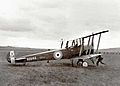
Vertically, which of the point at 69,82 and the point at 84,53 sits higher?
the point at 84,53

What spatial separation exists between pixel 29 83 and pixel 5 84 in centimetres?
144

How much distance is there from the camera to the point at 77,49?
3225 centimetres

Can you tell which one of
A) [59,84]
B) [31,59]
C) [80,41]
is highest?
[80,41]

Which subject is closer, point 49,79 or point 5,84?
point 5,84

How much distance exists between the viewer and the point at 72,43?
3512 cm

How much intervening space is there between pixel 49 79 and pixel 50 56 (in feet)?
38.5

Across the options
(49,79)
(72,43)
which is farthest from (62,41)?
(49,79)

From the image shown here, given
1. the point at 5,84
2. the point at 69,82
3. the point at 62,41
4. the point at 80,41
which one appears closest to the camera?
the point at 5,84

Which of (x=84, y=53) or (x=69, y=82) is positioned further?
(x=84, y=53)

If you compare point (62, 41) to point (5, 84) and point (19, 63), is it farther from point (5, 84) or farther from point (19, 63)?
point (5, 84)

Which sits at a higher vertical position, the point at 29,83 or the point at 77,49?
the point at 77,49

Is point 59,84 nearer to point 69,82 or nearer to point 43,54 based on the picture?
point 69,82

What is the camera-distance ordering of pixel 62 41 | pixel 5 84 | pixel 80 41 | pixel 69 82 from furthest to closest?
pixel 62 41 < pixel 80 41 < pixel 69 82 < pixel 5 84

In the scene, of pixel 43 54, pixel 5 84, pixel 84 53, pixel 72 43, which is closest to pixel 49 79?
pixel 5 84
